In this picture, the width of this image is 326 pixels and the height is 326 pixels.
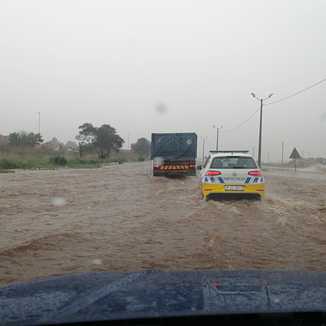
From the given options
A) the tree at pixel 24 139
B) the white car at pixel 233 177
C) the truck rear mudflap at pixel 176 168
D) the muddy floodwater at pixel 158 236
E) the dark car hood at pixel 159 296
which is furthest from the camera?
the tree at pixel 24 139

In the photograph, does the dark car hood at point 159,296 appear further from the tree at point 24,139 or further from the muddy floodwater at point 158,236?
the tree at point 24,139

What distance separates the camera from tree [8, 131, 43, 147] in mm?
77125

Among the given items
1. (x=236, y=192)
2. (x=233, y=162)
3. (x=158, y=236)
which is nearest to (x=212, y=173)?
(x=233, y=162)

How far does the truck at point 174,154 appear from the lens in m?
25.8

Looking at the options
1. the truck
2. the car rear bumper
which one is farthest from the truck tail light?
the truck

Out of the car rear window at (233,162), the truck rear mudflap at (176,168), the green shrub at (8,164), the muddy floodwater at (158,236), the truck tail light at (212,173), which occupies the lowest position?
the green shrub at (8,164)

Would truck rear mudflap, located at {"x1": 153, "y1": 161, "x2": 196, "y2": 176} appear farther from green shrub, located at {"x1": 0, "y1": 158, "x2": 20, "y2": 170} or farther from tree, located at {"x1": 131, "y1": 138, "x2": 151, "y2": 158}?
tree, located at {"x1": 131, "y1": 138, "x2": 151, "y2": 158}

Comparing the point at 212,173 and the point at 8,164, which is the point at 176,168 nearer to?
the point at 212,173

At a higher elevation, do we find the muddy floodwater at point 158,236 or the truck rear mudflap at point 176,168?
the truck rear mudflap at point 176,168

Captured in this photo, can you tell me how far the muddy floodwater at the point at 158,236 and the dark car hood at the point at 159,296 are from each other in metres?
2.11

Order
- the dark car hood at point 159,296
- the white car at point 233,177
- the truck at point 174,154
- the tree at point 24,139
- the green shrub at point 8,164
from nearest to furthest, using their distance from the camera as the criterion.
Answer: the dark car hood at point 159,296
the white car at point 233,177
the truck at point 174,154
the green shrub at point 8,164
the tree at point 24,139

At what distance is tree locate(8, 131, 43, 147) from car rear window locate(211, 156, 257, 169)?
68945 millimetres

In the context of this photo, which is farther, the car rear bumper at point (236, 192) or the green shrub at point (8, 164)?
the green shrub at point (8, 164)

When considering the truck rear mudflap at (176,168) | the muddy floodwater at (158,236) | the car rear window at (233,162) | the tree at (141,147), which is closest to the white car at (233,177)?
the car rear window at (233,162)
